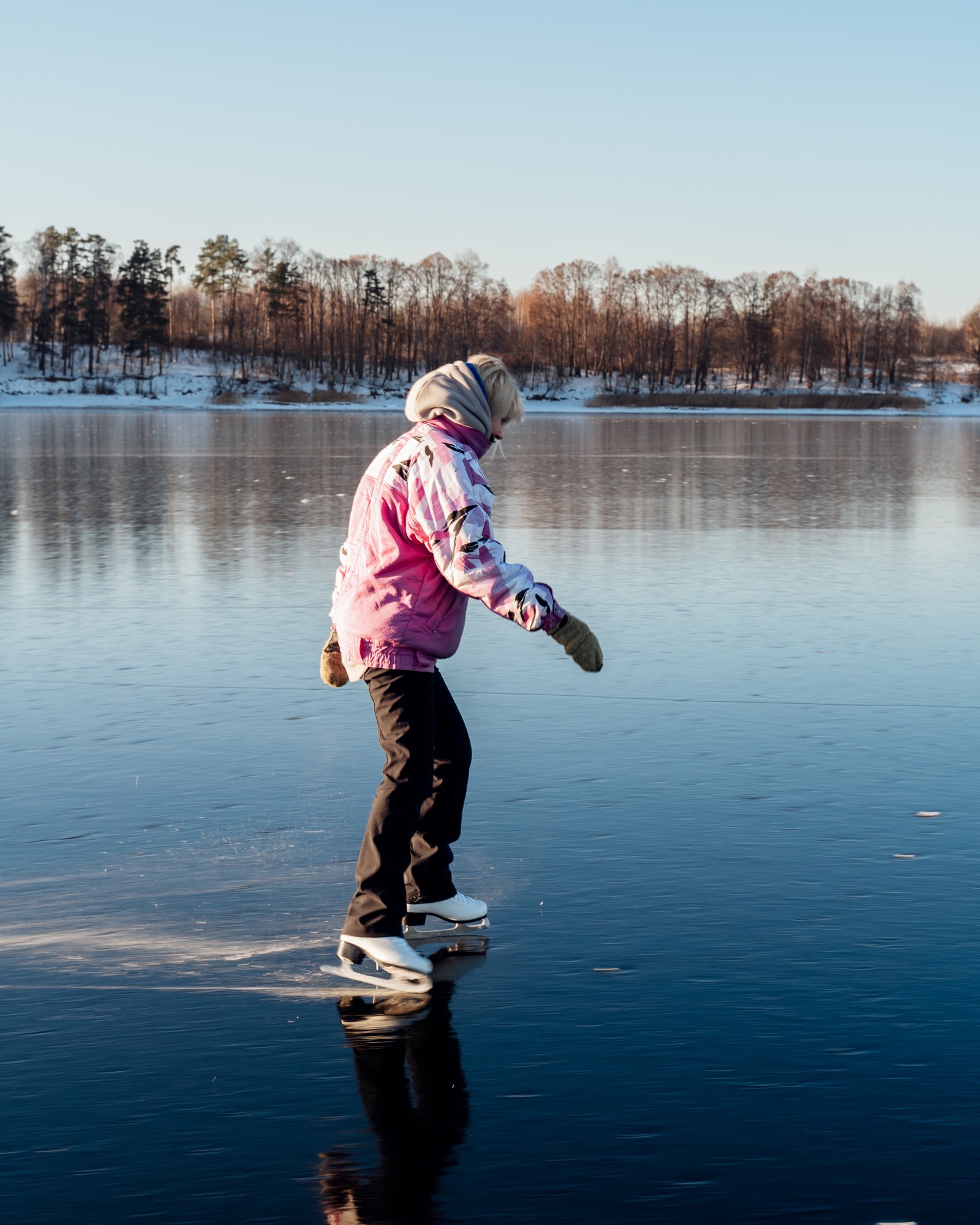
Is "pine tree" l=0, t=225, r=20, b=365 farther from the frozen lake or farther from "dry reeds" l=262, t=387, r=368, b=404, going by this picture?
the frozen lake

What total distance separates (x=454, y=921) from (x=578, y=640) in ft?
3.19

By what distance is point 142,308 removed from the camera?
10806 centimetres

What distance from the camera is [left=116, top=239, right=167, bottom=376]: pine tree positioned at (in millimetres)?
108062

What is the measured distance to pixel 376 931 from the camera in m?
3.91

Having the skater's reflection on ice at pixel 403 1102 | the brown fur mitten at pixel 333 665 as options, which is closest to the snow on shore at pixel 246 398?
the brown fur mitten at pixel 333 665

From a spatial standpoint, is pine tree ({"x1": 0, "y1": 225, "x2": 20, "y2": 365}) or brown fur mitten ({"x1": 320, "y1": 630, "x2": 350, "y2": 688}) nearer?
brown fur mitten ({"x1": 320, "y1": 630, "x2": 350, "y2": 688})

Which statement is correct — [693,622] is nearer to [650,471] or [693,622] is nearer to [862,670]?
[862,670]

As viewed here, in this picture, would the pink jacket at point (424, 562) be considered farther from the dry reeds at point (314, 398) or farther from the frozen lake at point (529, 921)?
the dry reeds at point (314, 398)

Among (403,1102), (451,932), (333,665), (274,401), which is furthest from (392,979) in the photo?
(274,401)

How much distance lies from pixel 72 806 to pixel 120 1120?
2512mm

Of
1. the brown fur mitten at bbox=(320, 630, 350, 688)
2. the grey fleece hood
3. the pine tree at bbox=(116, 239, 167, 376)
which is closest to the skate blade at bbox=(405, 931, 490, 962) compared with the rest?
the brown fur mitten at bbox=(320, 630, 350, 688)

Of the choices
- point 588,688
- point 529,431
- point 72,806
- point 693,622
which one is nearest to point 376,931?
point 72,806

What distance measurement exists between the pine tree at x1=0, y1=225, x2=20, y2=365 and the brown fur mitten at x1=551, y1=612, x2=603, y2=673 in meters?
110

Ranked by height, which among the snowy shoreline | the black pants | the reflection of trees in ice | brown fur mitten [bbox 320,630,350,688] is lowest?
the reflection of trees in ice
